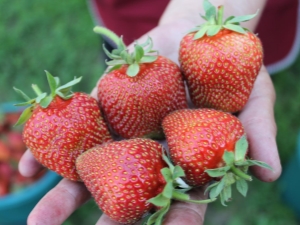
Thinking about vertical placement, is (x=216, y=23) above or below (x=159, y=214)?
above

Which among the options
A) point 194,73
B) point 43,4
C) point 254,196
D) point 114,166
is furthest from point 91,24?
point 114,166

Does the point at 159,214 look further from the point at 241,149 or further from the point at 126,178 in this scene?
the point at 241,149

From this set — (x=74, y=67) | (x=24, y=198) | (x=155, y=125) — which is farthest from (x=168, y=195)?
(x=74, y=67)

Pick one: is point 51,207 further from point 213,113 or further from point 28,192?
point 28,192

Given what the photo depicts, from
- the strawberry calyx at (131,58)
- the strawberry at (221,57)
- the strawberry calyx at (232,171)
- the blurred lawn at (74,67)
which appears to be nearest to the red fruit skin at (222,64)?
the strawberry at (221,57)

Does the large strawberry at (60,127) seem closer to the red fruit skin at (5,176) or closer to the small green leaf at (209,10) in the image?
the small green leaf at (209,10)

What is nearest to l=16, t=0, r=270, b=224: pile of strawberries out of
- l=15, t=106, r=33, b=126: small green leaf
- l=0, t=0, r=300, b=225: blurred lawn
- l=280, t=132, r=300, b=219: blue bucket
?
l=15, t=106, r=33, b=126: small green leaf
